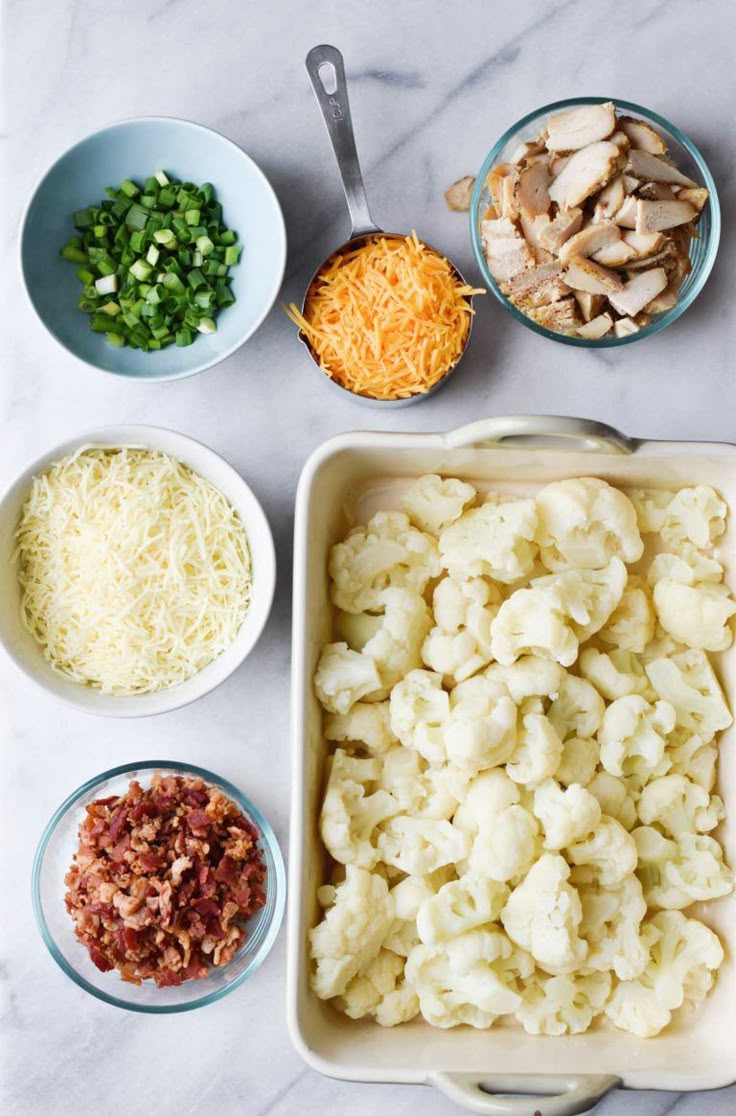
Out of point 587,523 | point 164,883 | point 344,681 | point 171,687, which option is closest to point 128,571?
point 171,687

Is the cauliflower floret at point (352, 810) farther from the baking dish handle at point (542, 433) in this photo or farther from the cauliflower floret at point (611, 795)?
the baking dish handle at point (542, 433)

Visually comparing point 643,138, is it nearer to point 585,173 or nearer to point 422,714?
point 585,173

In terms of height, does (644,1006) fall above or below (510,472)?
below

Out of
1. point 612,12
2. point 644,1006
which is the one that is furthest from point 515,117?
point 644,1006

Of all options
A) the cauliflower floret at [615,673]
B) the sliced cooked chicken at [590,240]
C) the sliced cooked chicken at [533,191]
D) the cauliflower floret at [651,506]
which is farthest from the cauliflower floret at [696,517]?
the sliced cooked chicken at [533,191]

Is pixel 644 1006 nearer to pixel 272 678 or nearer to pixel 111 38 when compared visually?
pixel 272 678

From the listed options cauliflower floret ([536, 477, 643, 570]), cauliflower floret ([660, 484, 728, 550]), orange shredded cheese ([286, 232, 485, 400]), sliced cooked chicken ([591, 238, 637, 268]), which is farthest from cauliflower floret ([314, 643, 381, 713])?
sliced cooked chicken ([591, 238, 637, 268])

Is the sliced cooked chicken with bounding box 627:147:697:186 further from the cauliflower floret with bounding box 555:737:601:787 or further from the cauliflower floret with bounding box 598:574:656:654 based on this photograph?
the cauliflower floret with bounding box 555:737:601:787

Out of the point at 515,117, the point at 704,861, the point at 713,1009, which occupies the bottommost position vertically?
the point at 713,1009
